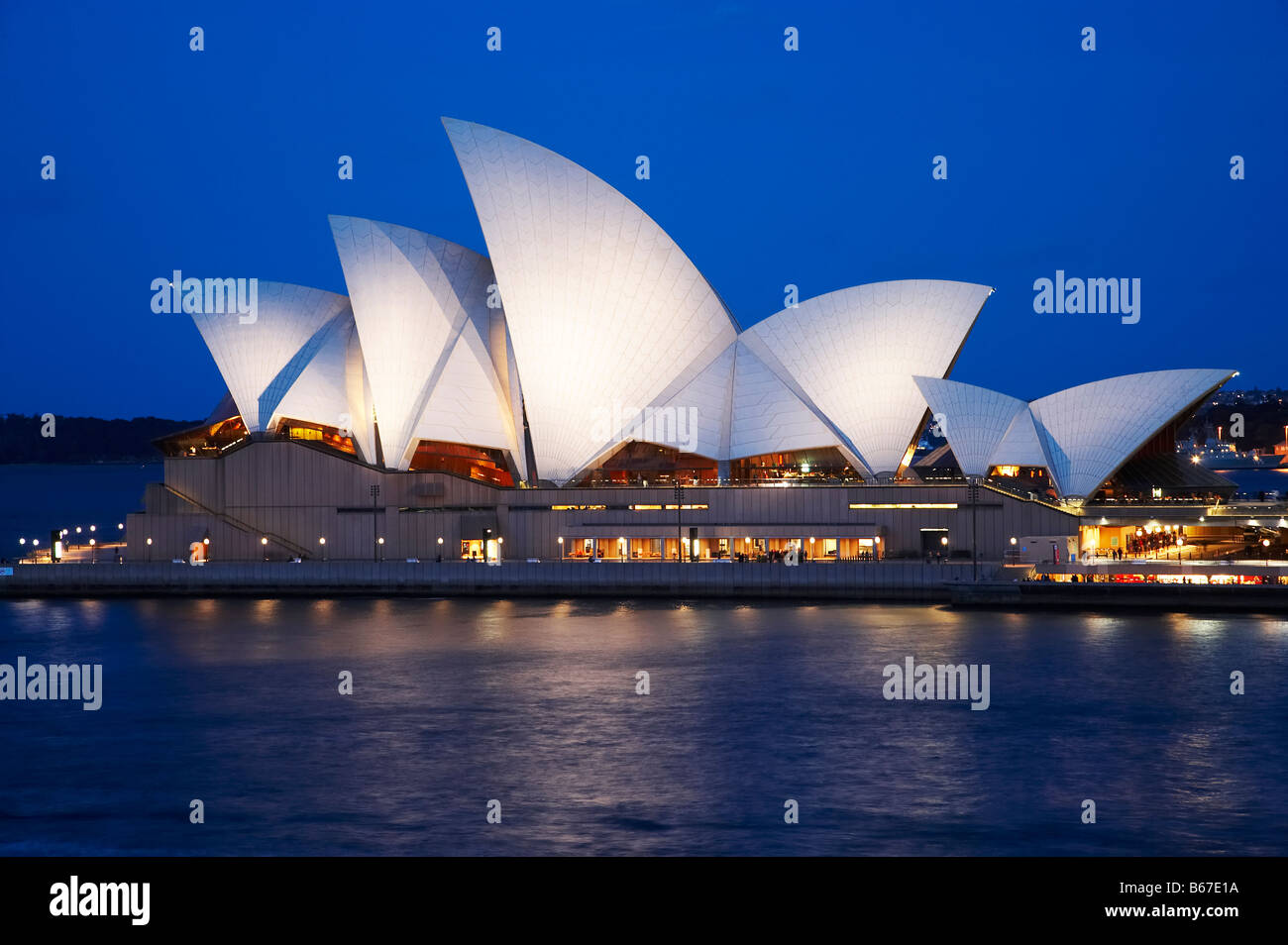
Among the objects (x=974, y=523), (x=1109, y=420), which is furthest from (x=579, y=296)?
(x=1109, y=420)

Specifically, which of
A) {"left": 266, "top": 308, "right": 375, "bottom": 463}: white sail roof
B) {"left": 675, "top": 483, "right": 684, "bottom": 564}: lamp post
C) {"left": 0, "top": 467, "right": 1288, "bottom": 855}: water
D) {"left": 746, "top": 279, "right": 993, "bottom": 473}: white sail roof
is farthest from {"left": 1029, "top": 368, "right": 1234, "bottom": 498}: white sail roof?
{"left": 266, "top": 308, "right": 375, "bottom": 463}: white sail roof

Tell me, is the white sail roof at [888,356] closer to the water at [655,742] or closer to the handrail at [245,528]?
the water at [655,742]

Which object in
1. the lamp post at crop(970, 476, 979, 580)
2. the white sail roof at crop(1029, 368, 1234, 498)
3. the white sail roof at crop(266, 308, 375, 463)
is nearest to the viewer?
the lamp post at crop(970, 476, 979, 580)

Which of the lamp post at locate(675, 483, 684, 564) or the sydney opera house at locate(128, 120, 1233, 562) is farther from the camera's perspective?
the sydney opera house at locate(128, 120, 1233, 562)

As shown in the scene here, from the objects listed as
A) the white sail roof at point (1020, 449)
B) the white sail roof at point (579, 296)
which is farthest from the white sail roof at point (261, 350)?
the white sail roof at point (1020, 449)

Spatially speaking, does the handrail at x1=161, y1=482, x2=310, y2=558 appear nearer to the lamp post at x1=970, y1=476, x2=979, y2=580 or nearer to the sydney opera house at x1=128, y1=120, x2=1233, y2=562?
the sydney opera house at x1=128, y1=120, x2=1233, y2=562

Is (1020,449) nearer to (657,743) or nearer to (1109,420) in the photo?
(1109,420)

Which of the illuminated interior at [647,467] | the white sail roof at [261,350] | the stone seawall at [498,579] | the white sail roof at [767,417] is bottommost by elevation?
the stone seawall at [498,579]
